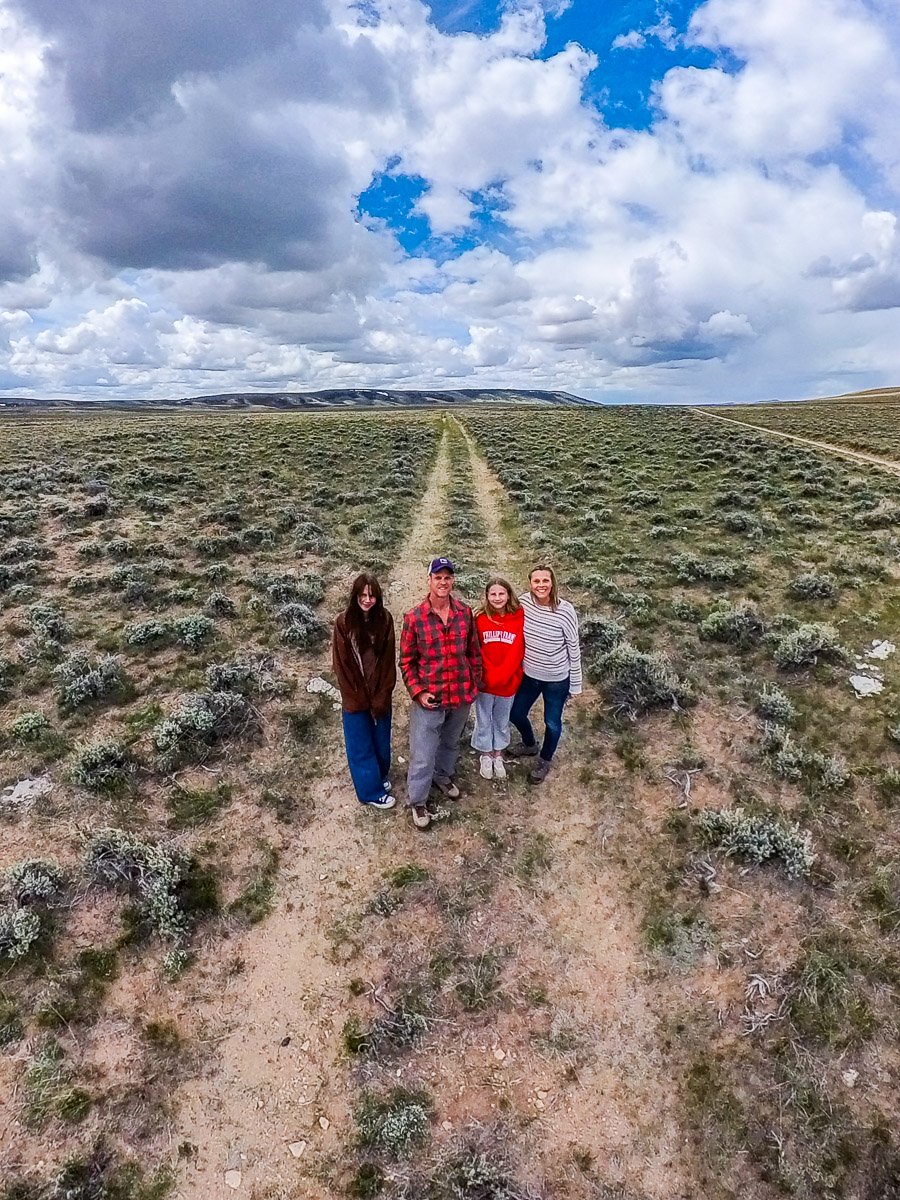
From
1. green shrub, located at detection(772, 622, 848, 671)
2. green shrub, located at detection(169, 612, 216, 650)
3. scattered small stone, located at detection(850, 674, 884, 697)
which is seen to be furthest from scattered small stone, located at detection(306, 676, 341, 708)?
scattered small stone, located at detection(850, 674, 884, 697)

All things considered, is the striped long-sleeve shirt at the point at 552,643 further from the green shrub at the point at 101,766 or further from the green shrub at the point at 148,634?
the green shrub at the point at 148,634

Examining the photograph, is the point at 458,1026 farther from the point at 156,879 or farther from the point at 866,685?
the point at 866,685

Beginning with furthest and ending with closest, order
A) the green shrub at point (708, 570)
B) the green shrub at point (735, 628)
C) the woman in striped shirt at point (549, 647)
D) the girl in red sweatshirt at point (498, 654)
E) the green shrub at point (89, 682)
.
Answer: the green shrub at point (708, 570)
the green shrub at point (735, 628)
the green shrub at point (89, 682)
the woman in striped shirt at point (549, 647)
the girl in red sweatshirt at point (498, 654)

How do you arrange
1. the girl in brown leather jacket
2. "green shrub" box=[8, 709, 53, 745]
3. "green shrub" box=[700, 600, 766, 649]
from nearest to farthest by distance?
1. the girl in brown leather jacket
2. "green shrub" box=[8, 709, 53, 745]
3. "green shrub" box=[700, 600, 766, 649]

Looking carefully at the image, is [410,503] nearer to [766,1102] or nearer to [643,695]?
[643,695]

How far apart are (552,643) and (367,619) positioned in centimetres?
208

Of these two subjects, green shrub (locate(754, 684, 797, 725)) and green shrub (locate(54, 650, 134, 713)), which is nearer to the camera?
green shrub (locate(754, 684, 797, 725))

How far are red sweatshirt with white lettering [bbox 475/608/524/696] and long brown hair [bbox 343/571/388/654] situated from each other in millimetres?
993

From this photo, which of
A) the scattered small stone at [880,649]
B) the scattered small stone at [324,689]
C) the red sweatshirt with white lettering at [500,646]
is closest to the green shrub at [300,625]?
the scattered small stone at [324,689]

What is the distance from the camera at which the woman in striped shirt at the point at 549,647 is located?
Result: 6395 millimetres

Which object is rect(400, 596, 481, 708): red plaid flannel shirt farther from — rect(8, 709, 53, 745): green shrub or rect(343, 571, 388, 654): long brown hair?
rect(8, 709, 53, 745): green shrub

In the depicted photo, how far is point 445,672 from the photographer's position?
234 inches

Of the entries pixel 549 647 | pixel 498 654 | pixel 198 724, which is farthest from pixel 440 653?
pixel 198 724

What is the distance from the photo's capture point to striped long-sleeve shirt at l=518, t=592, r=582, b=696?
641cm
